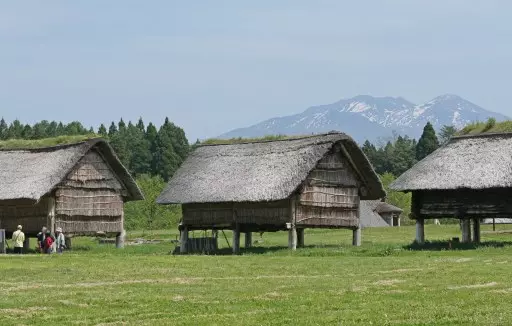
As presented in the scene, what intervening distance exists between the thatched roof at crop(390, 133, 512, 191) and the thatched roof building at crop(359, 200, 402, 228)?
4860 cm

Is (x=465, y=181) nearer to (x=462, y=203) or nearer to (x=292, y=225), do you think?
(x=462, y=203)

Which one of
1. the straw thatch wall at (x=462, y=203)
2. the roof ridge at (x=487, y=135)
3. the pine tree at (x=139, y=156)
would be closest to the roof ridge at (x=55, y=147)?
the straw thatch wall at (x=462, y=203)

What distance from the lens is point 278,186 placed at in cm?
4984

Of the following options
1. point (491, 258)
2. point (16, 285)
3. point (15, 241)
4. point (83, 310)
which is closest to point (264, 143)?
point (15, 241)

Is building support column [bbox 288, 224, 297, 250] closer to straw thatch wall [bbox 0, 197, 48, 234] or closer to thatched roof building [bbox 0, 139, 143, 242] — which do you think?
thatched roof building [bbox 0, 139, 143, 242]

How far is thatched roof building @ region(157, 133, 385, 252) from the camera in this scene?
1996 inches

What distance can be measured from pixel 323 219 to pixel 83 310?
31782mm

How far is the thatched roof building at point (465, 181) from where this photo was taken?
47.8 m

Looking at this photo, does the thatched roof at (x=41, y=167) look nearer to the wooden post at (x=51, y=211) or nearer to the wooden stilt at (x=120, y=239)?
the wooden post at (x=51, y=211)

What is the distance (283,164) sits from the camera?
2019 inches

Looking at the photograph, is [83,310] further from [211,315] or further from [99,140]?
[99,140]

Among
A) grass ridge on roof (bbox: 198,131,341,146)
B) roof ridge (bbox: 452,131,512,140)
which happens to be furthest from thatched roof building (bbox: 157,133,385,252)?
roof ridge (bbox: 452,131,512,140)

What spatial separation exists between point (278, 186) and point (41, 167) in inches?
488

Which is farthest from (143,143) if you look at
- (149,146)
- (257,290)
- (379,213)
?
(257,290)
